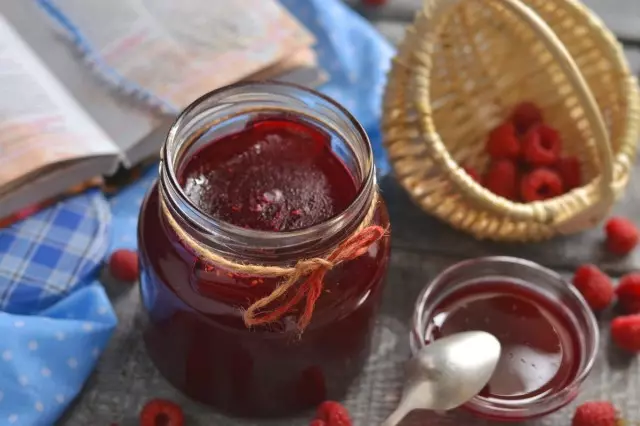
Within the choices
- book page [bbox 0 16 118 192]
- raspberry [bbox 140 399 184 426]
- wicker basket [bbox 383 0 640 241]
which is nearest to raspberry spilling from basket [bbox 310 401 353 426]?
raspberry [bbox 140 399 184 426]

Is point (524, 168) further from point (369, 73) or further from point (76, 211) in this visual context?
point (76, 211)

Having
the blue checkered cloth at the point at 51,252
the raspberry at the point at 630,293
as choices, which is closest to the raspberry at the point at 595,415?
the raspberry at the point at 630,293

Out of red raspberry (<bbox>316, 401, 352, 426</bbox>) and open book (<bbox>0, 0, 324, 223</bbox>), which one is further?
open book (<bbox>0, 0, 324, 223</bbox>)

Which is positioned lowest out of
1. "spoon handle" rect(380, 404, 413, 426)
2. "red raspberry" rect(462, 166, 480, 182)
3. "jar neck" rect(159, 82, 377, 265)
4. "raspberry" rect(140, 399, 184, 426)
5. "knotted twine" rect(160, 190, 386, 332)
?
"raspberry" rect(140, 399, 184, 426)

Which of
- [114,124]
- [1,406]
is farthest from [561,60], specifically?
[1,406]

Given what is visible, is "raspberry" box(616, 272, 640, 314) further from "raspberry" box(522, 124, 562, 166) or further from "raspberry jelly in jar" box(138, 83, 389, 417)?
"raspberry jelly in jar" box(138, 83, 389, 417)

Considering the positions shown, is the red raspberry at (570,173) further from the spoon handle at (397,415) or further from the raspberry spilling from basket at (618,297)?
the spoon handle at (397,415)
